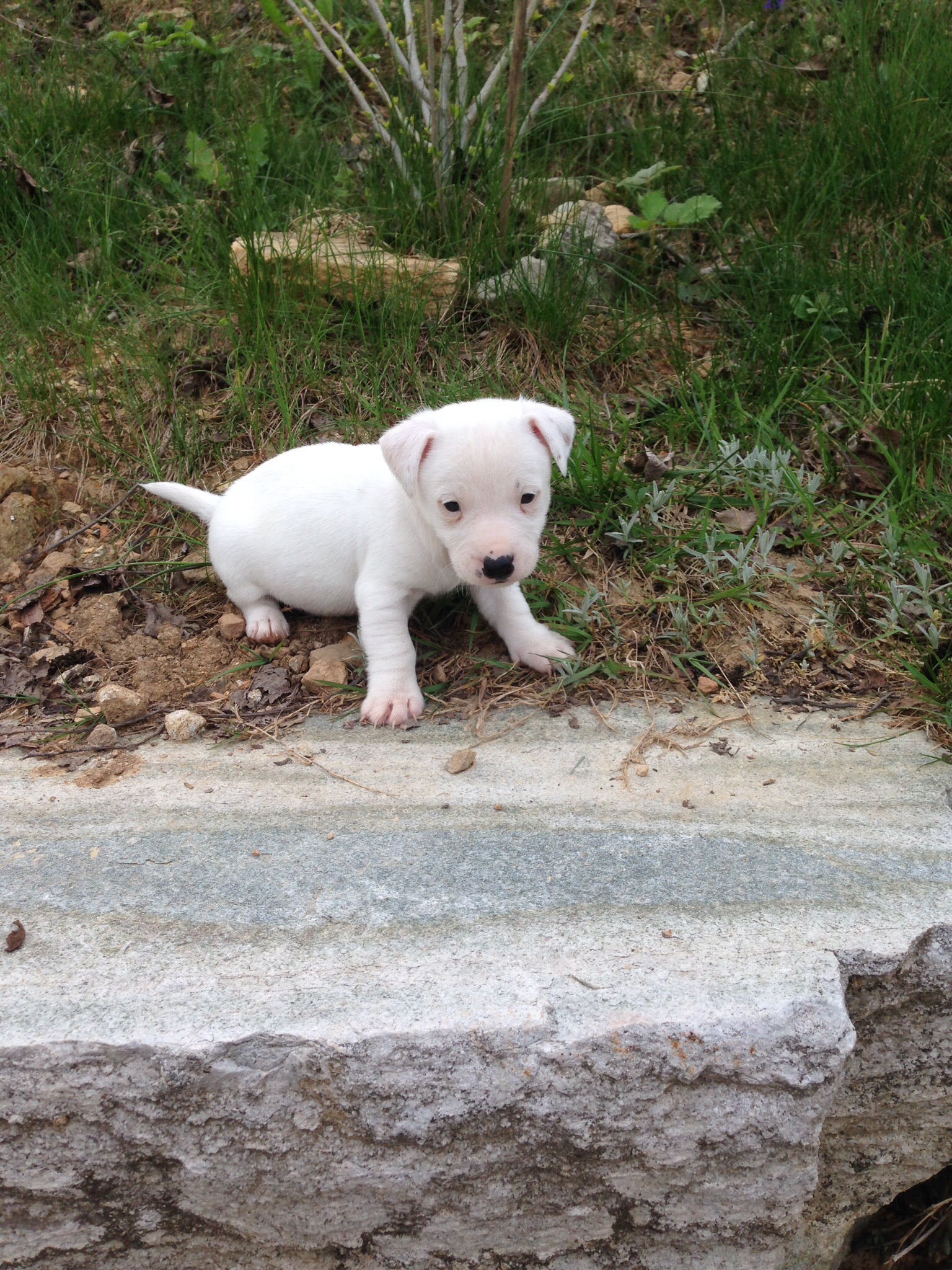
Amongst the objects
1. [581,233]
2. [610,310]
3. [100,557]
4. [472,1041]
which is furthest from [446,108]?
[472,1041]

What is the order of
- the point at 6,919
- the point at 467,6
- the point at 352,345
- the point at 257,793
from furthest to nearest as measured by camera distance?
1. the point at 467,6
2. the point at 352,345
3. the point at 257,793
4. the point at 6,919

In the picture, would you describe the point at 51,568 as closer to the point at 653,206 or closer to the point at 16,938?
the point at 16,938

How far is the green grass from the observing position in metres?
3.42

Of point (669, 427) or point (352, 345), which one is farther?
point (352, 345)

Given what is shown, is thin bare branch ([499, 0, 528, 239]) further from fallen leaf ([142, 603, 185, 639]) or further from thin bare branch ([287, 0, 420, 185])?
fallen leaf ([142, 603, 185, 639])

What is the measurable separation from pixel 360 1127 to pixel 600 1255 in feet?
1.88

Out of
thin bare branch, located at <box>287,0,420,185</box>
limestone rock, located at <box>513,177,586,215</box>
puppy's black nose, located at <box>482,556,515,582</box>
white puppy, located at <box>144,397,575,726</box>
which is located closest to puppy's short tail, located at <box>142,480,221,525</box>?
white puppy, located at <box>144,397,575,726</box>

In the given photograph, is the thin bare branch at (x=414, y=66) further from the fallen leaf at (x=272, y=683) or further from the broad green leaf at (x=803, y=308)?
the fallen leaf at (x=272, y=683)

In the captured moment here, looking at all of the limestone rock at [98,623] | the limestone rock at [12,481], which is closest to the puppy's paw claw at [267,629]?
the limestone rock at [98,623]

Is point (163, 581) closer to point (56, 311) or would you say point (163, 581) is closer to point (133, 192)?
point (56, 311)

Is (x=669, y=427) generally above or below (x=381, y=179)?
below

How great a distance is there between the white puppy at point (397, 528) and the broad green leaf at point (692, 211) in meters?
1.98

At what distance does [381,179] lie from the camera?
467cm

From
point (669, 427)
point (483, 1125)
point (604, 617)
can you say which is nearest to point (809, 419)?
point (669, 427)
